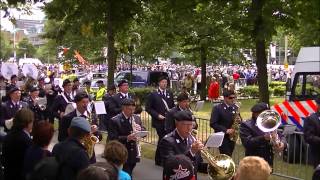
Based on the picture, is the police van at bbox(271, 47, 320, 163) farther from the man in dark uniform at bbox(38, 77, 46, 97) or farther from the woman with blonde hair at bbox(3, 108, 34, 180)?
the man in dark uniform at bbox(38, 77, 46, 97)

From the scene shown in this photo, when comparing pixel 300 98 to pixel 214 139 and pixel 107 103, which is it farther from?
pixel 214 139

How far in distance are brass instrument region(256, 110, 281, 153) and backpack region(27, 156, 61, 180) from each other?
3.44 m

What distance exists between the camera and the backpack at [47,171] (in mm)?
4770

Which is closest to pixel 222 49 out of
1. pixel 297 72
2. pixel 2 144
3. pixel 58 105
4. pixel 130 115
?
pixel 297 72

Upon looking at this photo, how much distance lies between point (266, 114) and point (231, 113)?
187 cm

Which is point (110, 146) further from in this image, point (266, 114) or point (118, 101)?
point (118, 101)

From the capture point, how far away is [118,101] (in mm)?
11688

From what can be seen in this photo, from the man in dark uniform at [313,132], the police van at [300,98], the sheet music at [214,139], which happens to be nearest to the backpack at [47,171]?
the sheet music at [214,139]

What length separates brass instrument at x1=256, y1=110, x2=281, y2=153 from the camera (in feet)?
23.9

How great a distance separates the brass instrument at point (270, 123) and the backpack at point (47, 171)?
11.3 ft

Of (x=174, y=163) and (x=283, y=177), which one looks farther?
(x=283, y=177)

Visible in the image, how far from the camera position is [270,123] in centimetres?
741

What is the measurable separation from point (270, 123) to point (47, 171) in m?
3.70

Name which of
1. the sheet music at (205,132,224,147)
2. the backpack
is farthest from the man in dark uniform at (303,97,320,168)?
the backpack
